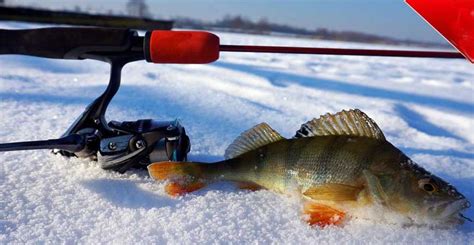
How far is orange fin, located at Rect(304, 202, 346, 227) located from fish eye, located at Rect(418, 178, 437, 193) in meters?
0.24

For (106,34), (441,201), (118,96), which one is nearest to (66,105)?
(118,96)

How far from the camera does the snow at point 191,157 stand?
3.97ft

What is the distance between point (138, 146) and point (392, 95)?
3425 millimetres

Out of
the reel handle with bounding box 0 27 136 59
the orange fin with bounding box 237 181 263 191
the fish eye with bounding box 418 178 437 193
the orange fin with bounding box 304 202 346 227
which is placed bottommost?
the orange fin with bounding box 237 181 263 191

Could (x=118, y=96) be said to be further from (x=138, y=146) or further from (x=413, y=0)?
(x=413, y=0)

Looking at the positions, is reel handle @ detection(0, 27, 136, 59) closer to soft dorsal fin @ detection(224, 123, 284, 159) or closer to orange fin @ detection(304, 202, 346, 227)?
soft dorsal fin @ detection(224, 123, 284, 159)

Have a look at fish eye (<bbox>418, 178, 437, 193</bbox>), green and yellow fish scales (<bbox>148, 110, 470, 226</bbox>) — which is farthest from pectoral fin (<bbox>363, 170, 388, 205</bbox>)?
fish eye (<bbox>418, 178, 437, 193</bbox>)

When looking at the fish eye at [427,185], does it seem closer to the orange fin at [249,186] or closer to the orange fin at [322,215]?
the orange fin at [322,215]

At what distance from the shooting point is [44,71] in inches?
140

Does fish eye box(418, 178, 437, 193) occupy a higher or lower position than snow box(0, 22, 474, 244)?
higher

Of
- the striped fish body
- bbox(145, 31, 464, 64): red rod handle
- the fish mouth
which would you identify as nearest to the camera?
the fish mouth

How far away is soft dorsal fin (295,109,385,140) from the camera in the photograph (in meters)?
1.42

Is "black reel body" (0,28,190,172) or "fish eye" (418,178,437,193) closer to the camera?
"fish eye" (418,178,437,193)

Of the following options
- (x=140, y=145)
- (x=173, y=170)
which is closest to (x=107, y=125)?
(x=140, y=145)
